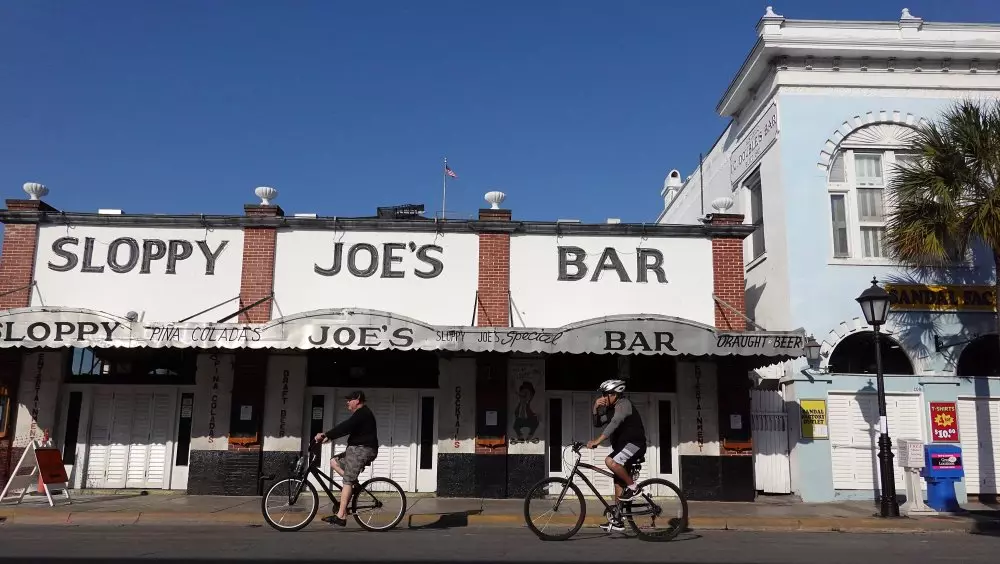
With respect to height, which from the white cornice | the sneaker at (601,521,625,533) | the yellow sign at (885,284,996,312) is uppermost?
the white cornice

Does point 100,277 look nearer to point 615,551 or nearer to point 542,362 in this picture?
point 542,362

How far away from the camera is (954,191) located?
13.5m

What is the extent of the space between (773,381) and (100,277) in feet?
42.2

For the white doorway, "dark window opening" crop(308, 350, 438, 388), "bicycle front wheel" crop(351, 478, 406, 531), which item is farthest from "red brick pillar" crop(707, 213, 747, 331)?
the white doorway

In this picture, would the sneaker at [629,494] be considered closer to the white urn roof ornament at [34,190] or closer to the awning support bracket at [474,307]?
the awning support bracket at [474,307]

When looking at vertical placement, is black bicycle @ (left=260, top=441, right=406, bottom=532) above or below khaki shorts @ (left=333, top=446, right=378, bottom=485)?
below

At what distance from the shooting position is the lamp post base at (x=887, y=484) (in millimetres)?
12125

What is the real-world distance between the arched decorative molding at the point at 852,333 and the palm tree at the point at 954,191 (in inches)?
64.0

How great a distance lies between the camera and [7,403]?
14.1 meters

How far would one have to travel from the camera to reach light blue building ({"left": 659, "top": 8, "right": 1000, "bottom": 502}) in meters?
15.0

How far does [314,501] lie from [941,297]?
1253cm

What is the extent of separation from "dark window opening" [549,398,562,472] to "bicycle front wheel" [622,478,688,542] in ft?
16.8

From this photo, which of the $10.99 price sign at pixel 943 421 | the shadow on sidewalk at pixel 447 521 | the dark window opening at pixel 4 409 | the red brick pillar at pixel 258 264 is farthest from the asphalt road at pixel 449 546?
the red brick pillar at pixel 258 264

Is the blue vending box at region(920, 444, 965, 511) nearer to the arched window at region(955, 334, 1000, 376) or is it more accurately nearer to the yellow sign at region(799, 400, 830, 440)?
the yellow sign at region(799, 400, 830, 440)
